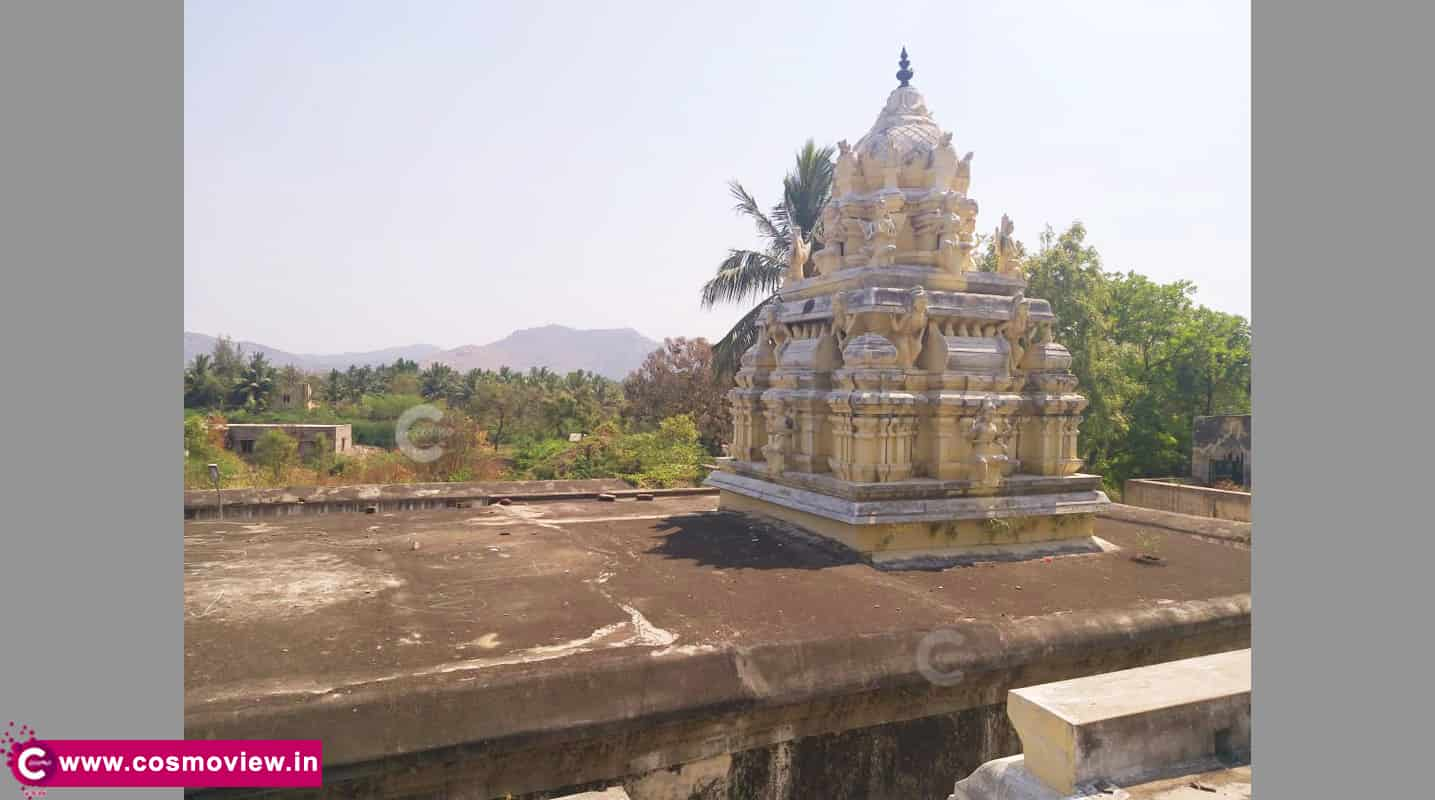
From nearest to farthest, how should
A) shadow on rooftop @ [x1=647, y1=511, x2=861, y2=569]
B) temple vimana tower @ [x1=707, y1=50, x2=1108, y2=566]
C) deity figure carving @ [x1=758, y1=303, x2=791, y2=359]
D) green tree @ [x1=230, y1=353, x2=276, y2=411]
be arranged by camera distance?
shadow on rooftop @ [x1=647, y1=511, x2=861, y2=569], temple vimana tower @ [x1=707, y1=50, x2=1108, y2=566], deity figure carving @ [x1=758, y1=303, x2=791, y2=359], green tree @ [x1=230, y1=353, x2=276, y2=411]

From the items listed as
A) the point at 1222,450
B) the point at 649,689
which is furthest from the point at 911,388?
the point at 1222,450

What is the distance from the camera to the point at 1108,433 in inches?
819

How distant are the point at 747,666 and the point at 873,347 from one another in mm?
4039

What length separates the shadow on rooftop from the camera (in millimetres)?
6762

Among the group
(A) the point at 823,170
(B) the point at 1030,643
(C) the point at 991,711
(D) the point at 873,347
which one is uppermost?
(A) the point at 823,170

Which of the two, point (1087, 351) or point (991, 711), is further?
point (1087, 351)

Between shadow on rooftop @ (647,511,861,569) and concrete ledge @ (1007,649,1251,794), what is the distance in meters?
3.24

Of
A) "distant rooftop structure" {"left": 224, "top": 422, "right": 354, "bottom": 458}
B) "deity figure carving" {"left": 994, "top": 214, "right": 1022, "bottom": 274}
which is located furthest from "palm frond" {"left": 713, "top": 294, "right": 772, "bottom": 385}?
"distant rooftop structure" {"left": 224, "top": 422, "right": 354, "bottom": 458}

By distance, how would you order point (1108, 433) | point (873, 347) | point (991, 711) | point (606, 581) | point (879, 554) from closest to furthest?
point (991, 711) → point (606, 581) → point (879, 554) → point (873, 347) → point (1108, 433)

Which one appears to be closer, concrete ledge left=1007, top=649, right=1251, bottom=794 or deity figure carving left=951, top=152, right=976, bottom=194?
concrete ledge left=1007, top=649, right=1251, bottom=794

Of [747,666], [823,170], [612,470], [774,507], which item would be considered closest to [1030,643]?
[747,666]

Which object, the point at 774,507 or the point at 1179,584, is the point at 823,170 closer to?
the point at 774,507

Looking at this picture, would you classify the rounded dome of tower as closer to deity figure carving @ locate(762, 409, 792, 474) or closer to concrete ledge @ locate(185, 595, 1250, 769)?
deity figure carving @ locate(762, 409, 792, 474)

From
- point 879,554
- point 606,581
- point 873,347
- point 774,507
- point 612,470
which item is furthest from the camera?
point 612,470
